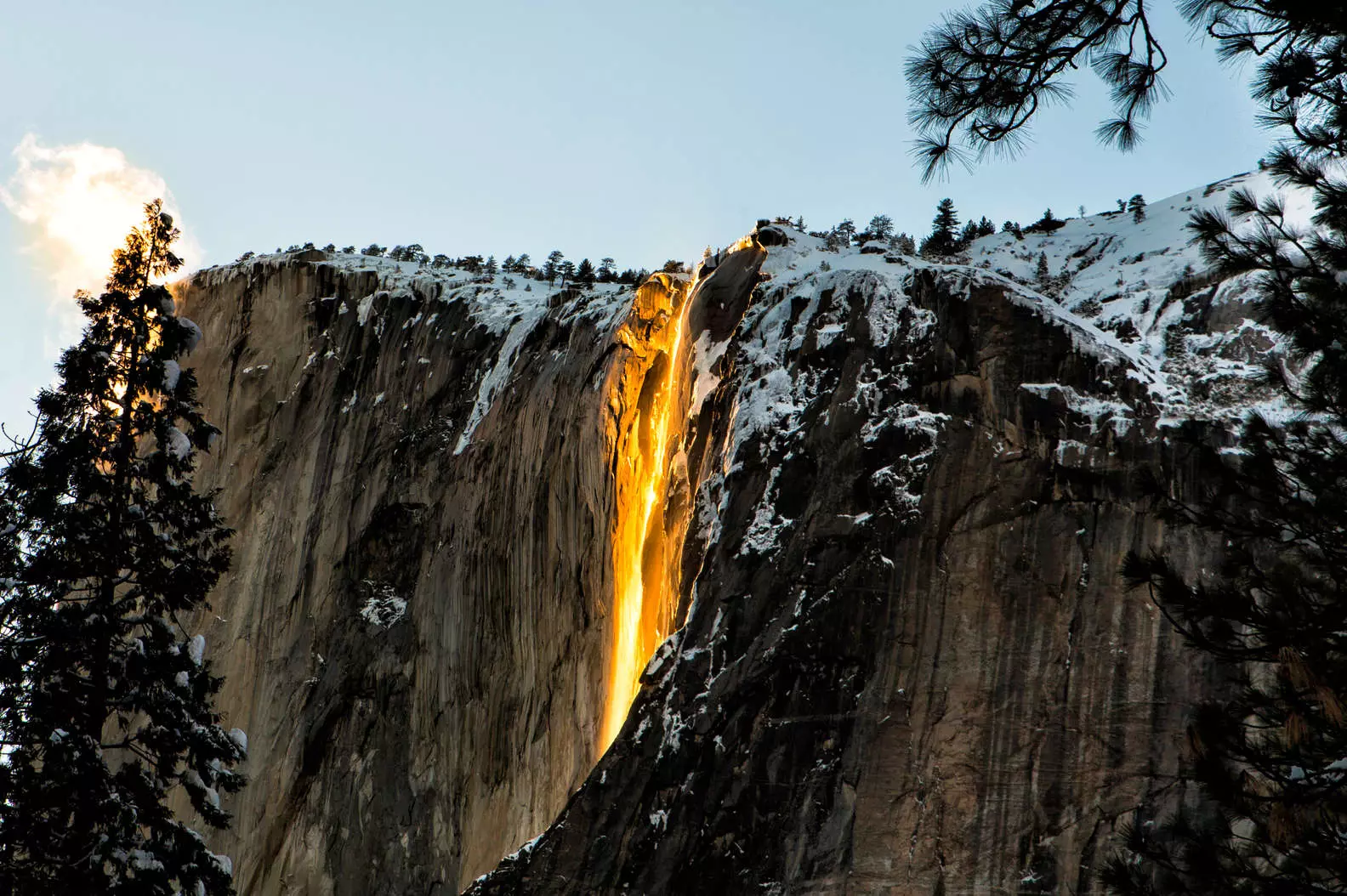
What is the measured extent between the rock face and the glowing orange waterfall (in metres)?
0.14

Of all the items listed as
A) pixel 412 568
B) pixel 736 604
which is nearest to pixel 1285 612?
pixel 736 604

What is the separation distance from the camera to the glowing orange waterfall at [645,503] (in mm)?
26516

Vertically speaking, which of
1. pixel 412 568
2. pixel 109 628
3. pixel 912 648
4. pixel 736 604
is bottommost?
pixel 109 628

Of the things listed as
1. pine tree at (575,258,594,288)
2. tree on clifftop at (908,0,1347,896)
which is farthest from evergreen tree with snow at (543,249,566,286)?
tree on clifftop at (908,0,1347,896)

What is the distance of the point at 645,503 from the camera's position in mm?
28328

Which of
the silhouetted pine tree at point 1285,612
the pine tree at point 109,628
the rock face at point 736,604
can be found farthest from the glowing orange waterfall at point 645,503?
the silhouetted pine tree at point 1285,612

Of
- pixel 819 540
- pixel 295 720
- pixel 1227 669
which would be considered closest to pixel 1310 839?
pixel 1227 669

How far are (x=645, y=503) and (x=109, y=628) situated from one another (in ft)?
46.3

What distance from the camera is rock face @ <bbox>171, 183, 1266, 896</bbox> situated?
769 inches

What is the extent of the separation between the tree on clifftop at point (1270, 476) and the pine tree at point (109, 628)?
10.9 metres

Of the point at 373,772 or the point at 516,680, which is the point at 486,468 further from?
the point at 373,772

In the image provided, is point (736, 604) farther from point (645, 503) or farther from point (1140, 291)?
point (1140, 291)

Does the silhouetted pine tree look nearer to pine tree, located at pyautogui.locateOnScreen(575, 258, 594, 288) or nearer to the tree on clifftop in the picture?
the tree on clifftop

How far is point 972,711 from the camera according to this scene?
788 inches
